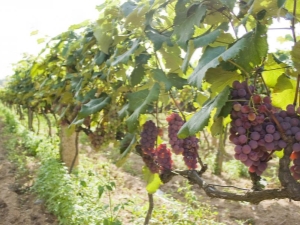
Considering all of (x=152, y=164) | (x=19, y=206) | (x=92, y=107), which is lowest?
(x=19, y=206)

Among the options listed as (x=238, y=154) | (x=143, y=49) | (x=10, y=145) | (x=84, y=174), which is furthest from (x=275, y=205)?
(x=10, y=145)

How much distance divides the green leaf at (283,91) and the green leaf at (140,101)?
0.49 metres

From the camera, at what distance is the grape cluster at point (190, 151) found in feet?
6.42

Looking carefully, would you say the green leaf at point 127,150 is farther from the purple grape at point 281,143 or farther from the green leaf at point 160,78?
the purple grape at point 281,143

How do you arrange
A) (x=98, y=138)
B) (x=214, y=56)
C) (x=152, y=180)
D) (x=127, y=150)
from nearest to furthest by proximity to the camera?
(x=214, y=56)
(x=127, y=150)
(x=152, y=180)
(x=98, y=138)

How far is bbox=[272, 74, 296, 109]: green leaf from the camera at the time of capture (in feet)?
4.45

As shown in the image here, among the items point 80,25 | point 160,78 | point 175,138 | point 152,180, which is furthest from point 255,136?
point 80,25

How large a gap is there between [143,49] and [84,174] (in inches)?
194

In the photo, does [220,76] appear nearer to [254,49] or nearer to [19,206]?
[254,49]

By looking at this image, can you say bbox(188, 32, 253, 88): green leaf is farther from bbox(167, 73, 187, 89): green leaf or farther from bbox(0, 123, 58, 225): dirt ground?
bbox(0, 123, 58, 225): dirt ground

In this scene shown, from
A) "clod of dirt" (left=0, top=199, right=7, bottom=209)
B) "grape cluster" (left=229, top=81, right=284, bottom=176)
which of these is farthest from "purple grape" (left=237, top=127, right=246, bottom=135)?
"clod of dirt" (left=0, top=199, right=7, bottom=209)

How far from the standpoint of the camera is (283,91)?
4.57ft

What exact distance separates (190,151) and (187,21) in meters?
0.95

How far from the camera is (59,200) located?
4875mm
